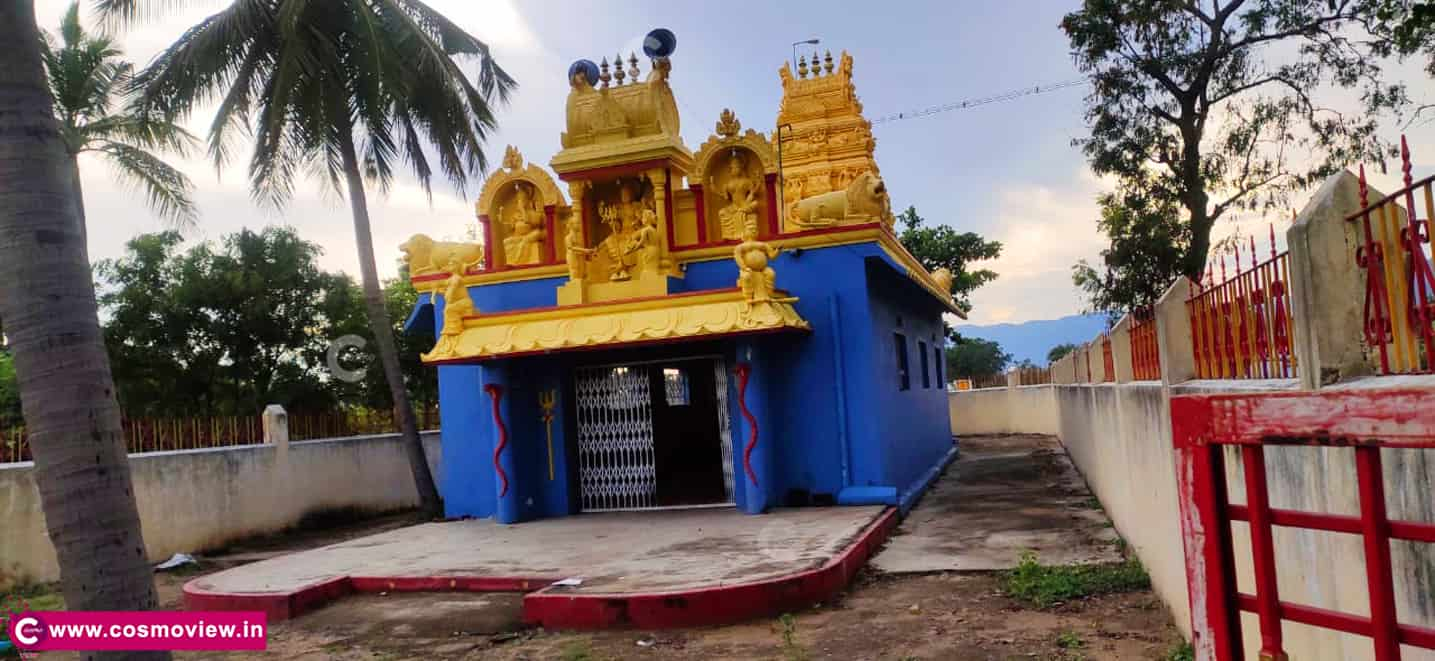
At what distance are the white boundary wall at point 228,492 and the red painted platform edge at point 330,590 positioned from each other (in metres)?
2.87

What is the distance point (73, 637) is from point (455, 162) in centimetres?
1247

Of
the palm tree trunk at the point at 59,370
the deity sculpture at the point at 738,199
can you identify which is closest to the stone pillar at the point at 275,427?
the deity sculpture at the point at 738,199

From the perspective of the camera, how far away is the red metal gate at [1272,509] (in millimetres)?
1770

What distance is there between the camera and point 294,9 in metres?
12.9

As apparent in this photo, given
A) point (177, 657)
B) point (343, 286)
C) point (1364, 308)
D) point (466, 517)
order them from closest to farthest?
point (1364, 308) < point (177, 657) < point (466, 517) < point (343, 286)

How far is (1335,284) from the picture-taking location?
3037 mm

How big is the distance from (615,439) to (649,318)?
1904 millimetres

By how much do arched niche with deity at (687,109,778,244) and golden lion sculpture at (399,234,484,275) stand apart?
287 cm

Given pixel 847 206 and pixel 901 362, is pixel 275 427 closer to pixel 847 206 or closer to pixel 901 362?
pixel 847 206

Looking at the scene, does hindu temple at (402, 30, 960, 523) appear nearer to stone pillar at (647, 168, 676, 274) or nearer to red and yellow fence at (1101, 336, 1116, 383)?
stone pillar at (647, 168, 676, 274)

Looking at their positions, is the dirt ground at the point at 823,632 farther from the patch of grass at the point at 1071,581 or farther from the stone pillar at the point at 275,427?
the stone pillar at the point at 275,427

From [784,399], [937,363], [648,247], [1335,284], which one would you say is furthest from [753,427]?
[937,363]

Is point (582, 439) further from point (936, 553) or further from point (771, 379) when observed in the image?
point (936, 553)

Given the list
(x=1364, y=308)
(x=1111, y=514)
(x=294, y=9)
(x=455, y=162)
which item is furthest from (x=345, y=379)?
(x=1364, y=308)
